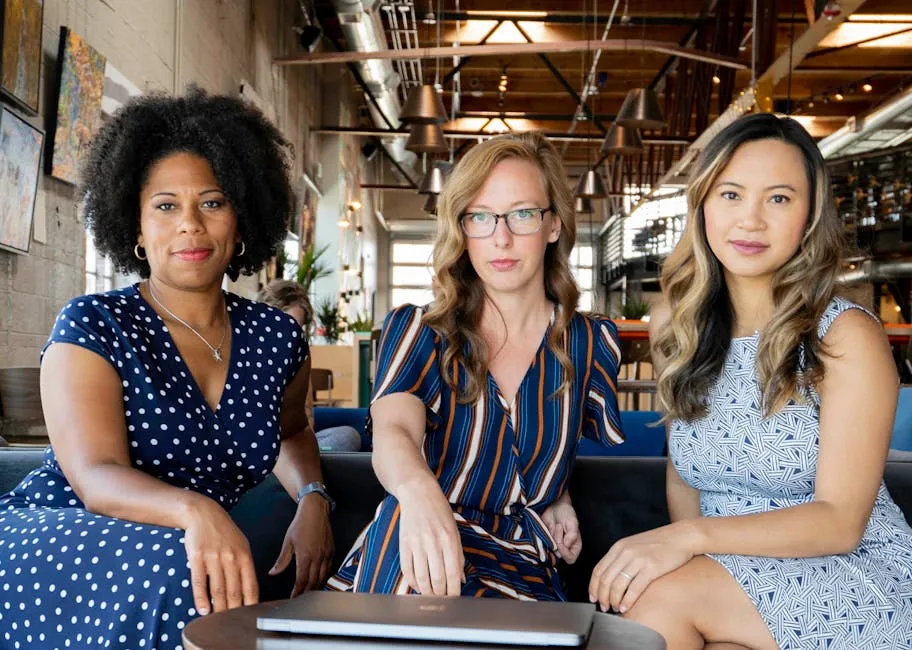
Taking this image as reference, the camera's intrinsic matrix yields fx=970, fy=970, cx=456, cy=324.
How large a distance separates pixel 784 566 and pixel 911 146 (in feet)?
37.5

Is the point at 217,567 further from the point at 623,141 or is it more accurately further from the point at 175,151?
the point at 623,141

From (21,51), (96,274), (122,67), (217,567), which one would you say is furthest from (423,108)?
(217,567)

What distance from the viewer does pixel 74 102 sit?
4.73m

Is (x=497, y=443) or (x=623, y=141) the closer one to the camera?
(x=497, y=443)

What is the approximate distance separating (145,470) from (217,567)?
1.49 feet

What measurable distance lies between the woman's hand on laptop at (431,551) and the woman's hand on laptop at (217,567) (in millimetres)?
212

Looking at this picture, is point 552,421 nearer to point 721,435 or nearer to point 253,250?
point 721,435

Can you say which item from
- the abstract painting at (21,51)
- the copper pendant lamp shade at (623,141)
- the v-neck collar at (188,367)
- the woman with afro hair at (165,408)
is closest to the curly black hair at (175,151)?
the woman with afro hair at (165,408)

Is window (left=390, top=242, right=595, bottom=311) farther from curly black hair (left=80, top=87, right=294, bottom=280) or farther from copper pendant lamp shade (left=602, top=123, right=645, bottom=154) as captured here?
curly black hair (left=80, top=87, right=294, bottom=280)

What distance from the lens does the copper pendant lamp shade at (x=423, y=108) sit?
6969mm

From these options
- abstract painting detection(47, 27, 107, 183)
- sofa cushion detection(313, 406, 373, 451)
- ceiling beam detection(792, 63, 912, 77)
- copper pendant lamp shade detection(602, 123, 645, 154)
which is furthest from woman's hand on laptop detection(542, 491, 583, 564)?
ceiling beam detection(792, 63, 912, 77)

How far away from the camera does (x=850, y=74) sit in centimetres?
1312

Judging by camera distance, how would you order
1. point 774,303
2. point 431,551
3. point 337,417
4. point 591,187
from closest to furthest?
point 431,551
point 774,303
point 337,417
point 591,187

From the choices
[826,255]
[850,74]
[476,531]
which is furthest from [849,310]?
[850,74]
